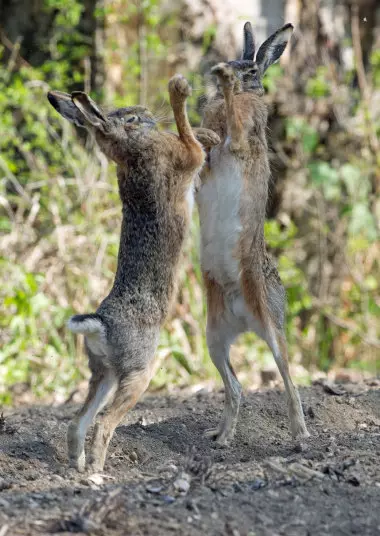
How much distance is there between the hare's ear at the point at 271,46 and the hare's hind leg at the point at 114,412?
273 centimetres

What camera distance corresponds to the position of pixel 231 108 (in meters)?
6.33

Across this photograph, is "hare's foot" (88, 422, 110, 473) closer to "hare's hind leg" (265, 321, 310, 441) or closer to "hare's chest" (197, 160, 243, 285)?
"hare's hind leg" (265, 321, 310, 441)

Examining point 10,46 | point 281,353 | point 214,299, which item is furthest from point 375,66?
point 281,353

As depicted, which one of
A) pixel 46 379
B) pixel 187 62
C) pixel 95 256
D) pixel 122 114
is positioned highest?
pixel 187 62

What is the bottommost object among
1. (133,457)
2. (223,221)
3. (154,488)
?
(133,457)

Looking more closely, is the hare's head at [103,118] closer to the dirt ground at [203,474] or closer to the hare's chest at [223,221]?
the hare's chest at [223,221]

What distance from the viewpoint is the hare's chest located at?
6488 mm

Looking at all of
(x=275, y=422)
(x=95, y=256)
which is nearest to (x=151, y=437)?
(x=275, y=422)

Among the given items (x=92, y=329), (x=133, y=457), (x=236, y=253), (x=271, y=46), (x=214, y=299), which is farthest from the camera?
(x=271, y=46)

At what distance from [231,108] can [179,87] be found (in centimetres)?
38

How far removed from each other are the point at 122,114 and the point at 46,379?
3735mm

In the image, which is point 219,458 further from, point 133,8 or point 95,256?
point 133,8

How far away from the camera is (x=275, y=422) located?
7004 mm

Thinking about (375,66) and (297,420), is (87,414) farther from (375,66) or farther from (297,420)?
(375,66)
